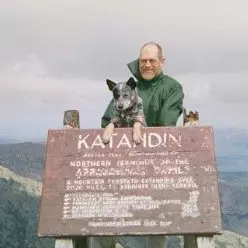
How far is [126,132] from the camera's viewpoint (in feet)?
25.1

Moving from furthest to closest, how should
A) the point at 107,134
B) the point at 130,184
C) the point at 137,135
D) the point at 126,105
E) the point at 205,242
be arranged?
the point at 126,105, the point at 107,134, the point at 137,135, the point at 130,184, the point at 205,242

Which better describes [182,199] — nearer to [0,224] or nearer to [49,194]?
[49,194]

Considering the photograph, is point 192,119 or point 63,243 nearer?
point 63,243

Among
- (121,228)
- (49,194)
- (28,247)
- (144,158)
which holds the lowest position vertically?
(121,228)

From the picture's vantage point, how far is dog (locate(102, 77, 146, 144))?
26.8 feet

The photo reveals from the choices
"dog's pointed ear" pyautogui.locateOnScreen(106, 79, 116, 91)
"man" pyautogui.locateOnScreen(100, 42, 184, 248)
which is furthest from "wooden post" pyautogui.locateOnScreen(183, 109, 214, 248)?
"dog's pointed ear" pyautogui.locateOnScreen(106, 79, 116, 91)

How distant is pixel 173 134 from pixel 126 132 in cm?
Result: 67

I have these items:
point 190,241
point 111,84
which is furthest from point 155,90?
point 190,241

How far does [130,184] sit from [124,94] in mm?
1630

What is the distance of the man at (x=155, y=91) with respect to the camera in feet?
28.7

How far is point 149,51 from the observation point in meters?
8.84

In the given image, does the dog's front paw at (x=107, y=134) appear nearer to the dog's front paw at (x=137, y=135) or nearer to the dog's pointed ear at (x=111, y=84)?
the dog's front paw at (x=137, y=135)

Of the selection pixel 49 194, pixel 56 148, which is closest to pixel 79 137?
pixel 56 148

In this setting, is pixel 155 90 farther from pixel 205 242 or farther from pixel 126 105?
pixel 205 242
